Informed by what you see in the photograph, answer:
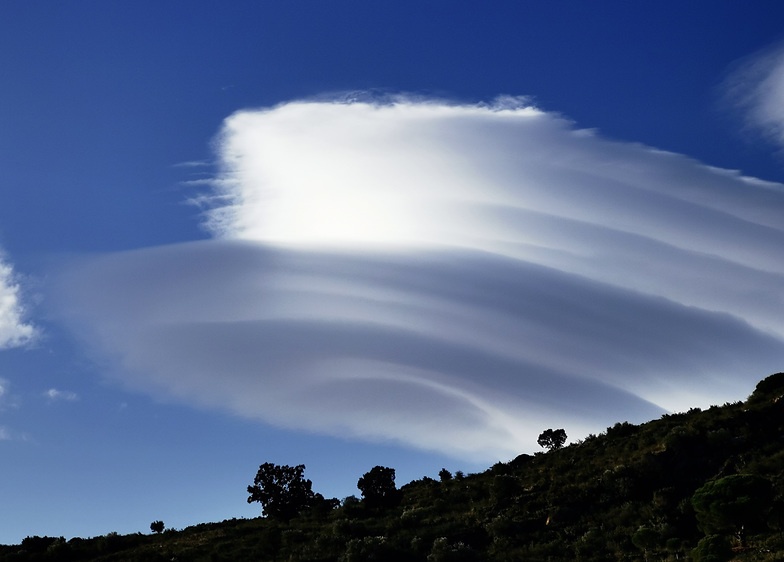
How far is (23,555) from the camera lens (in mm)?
55906

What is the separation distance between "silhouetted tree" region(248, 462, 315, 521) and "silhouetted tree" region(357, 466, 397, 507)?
5.81 m

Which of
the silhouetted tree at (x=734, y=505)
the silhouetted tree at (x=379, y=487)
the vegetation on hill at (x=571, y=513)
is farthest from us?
the silhouetted tree at (x=379, y=487)

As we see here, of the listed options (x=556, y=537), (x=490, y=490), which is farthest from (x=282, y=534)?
(x=556, y=537)

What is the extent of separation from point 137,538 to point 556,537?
4031 cm

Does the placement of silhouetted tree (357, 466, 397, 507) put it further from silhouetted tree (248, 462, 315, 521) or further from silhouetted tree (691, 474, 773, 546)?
silhouetted tree (691, 474, 773, 546)

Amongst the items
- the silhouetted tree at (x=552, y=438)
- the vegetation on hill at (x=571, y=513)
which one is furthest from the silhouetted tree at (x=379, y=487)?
the silhouetted tree at (x=552, y=438)

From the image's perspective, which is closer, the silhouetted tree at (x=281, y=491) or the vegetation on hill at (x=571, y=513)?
the vegetation on hill at (x=571, y=513)

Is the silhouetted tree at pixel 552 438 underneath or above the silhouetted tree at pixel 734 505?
above

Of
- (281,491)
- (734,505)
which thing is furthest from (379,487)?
(734,505)

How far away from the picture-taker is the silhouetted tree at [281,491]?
62.1 meters

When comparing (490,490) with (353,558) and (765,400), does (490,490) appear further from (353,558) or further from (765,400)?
(765,400)

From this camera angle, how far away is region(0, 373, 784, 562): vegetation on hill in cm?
3703

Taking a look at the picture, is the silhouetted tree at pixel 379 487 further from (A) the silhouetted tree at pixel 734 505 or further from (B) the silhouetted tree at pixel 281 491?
(A) the silhouetted tree at pixel 734 505

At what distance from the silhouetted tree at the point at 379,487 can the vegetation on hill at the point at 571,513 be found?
112 millimetres
